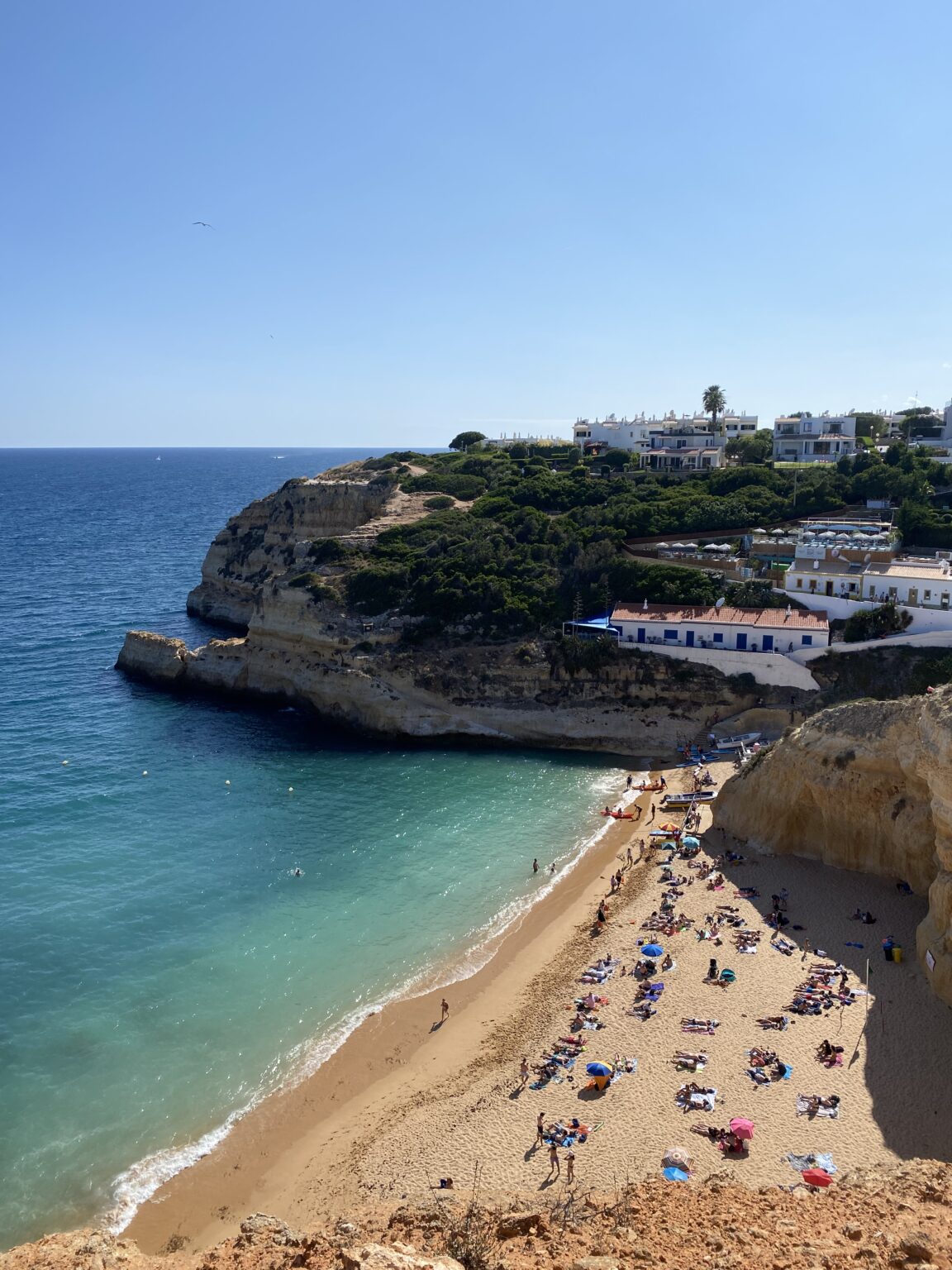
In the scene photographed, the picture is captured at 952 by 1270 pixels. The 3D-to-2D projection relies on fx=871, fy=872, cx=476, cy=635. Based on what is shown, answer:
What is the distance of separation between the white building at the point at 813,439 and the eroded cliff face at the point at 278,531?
36.7 meters

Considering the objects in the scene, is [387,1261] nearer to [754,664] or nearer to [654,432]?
[754,664]

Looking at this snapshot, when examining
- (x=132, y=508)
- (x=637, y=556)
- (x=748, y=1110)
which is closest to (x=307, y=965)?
(x=748, y=1110)

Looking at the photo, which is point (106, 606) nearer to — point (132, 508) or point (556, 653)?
point (556, 653)

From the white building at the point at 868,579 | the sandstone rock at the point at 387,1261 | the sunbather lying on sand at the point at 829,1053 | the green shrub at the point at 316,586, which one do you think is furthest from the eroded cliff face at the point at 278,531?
the sandstone rock at the point at 387,1261

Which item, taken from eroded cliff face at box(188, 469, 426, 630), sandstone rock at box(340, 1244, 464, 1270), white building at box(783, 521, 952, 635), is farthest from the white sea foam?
eroded cliff face at box(188, 469, 426, 630)

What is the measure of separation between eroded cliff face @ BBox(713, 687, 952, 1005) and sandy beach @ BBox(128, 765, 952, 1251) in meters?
1.26

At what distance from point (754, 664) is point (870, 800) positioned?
621 inches

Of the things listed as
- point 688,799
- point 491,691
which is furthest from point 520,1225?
point 491,691

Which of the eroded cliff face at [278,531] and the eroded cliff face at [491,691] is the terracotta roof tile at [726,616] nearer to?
the eroded cliff face at [491,691]

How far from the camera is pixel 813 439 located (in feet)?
264

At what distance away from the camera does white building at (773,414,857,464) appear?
3113 inches

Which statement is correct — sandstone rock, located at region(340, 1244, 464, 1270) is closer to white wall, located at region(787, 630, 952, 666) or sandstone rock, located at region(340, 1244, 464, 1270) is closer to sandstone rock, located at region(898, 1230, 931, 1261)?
sandstone rock, located at region(898, 1230, 931, 1261)

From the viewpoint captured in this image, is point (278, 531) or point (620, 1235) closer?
point (620, 1235)

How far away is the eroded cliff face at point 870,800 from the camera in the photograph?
819 inches
